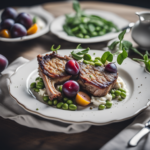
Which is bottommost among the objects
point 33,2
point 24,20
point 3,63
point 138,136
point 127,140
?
point 33,2

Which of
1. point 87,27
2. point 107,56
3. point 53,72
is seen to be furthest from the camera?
point 87,27

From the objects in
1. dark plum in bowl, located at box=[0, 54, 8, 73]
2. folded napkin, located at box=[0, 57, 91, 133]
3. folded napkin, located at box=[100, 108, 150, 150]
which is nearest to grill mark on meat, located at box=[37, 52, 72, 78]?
folded napkin, located at box=[0, 57, 91, 133]

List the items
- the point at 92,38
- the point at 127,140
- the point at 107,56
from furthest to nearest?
the point at 92,38 → the point at 107,56 → the point at 127,140

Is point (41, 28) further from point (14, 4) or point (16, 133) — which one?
point (14, 4)

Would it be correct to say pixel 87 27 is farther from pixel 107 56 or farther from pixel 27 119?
pixel 27 119

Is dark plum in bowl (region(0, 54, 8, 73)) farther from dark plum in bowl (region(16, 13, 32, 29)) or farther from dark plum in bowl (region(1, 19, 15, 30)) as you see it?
dark plum in bowl (region(16, 13, 32, 29))

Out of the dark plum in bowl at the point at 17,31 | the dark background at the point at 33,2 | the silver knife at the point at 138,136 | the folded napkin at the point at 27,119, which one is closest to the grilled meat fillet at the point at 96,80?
the folded napkin at the point at 27,119

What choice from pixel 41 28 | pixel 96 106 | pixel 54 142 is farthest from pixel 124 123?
pixel 41 28

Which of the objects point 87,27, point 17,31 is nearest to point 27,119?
point 17,31

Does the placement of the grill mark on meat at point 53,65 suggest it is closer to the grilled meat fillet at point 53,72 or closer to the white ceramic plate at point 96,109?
the grilled meat fillet at point 53,72
